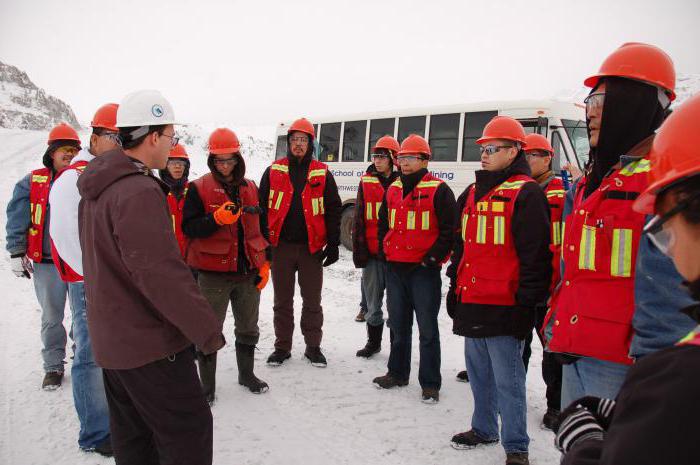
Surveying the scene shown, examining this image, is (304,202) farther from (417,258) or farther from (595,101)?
(595,101)

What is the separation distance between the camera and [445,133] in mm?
9508

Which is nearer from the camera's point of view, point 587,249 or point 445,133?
point 587,249

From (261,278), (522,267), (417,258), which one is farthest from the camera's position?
(261,278)

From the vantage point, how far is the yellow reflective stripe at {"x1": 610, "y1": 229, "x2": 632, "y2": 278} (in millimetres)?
1764

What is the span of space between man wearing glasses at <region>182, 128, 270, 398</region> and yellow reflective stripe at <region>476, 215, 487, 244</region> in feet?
6.04

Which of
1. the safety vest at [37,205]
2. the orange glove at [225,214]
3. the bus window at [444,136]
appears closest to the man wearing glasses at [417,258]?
the orange glove at [225,214]

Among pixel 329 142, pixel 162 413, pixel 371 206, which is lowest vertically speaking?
pixel 162 413

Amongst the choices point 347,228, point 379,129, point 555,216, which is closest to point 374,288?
point 555,216

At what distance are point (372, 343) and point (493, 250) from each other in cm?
227

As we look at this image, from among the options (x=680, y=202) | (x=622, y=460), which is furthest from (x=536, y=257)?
(x=622, y=460)

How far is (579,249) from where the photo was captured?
1.94 m

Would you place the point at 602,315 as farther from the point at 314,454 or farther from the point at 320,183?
the point at 320,183

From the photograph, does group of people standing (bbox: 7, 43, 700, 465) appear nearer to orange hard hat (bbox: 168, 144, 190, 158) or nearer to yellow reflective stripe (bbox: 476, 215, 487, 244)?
yellow reflective stripe (bbox: 476, 215, 487, 244)

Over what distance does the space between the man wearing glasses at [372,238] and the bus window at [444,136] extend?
436 centimetres
